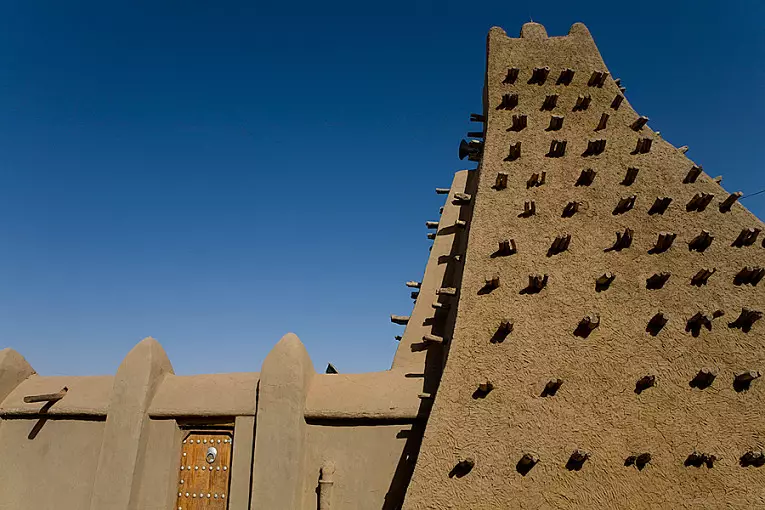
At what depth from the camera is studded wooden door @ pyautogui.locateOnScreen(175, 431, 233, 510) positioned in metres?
7.70

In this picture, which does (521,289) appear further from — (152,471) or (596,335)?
(152,471)

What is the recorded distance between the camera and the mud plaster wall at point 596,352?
16.7ft

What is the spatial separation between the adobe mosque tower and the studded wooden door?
3 cm

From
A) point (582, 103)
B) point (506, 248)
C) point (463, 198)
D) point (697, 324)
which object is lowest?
point (697, 324)

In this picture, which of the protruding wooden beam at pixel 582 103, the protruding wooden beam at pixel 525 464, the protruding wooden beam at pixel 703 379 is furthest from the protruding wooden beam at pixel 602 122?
the protruding wooden beam at pixel 525 464

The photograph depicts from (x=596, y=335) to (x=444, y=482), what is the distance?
238cm

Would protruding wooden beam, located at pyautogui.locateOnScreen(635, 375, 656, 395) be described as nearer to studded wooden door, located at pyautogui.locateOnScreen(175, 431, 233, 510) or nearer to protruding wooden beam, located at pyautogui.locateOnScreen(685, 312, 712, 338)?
protruding wooden beam, located at pyautogui.locateOnScreen(685, 312, 712, 338)

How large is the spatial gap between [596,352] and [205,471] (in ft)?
20.1

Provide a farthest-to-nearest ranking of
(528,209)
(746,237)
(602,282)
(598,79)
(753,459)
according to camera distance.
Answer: (598,79), (528,209), (746,237), (602,282), (753,459)

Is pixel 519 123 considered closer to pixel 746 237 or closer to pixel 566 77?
pixel 566 77

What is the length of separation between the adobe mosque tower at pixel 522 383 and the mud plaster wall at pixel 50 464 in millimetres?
33

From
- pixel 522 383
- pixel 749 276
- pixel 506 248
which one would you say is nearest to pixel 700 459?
pixel 522 383

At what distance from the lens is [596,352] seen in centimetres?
565

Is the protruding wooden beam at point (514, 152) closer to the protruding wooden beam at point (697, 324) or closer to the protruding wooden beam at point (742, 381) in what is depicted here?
the protruding wooden beam at point (697, 324)
